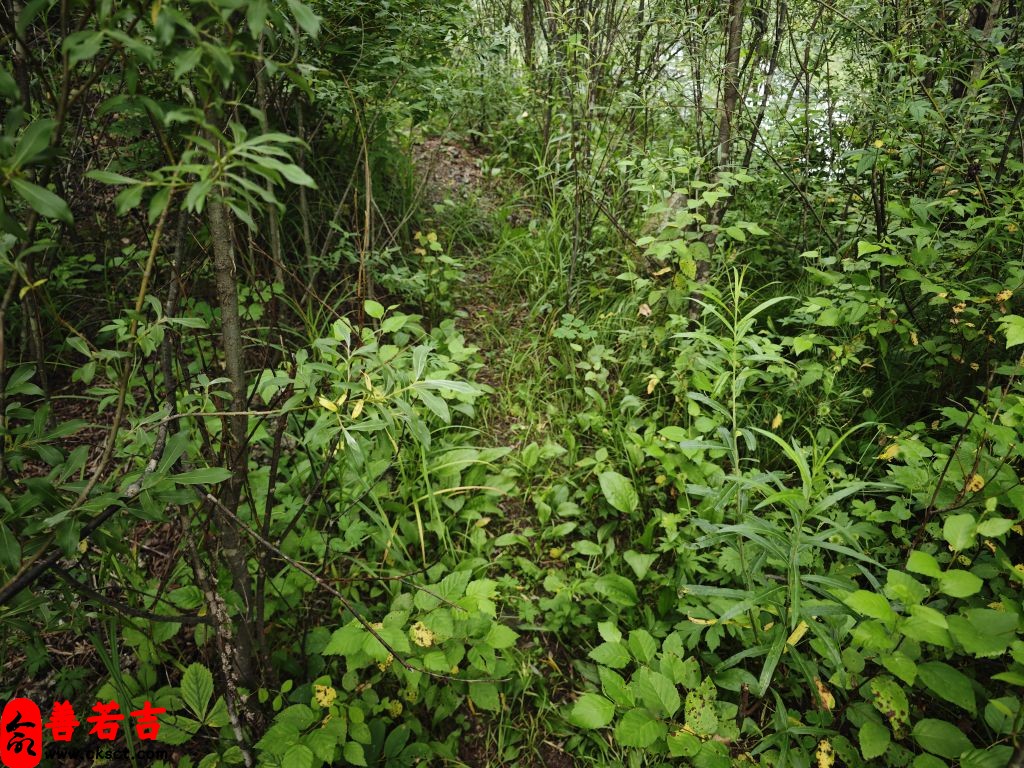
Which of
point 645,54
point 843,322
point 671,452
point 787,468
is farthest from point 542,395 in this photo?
point 645,54

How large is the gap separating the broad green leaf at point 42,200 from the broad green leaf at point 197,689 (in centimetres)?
131

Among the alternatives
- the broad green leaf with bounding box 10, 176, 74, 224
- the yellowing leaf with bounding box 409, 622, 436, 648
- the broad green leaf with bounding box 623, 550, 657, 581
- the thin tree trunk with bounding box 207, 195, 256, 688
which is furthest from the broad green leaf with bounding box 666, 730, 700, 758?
the broad green leaf with bounding box 10, 176, 74, 224

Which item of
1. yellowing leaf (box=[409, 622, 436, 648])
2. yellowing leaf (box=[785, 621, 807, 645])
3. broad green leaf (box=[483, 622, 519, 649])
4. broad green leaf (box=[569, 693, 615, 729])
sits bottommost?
broad green leaf (box=[569, 693, 615, 729])

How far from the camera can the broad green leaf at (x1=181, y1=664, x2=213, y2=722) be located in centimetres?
150

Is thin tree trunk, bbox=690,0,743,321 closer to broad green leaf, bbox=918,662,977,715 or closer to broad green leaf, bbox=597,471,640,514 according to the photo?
broad green leaf, bbox=597,471,640,514

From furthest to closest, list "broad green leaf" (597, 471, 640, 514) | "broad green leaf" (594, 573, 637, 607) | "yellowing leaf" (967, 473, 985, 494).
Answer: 1. "broad green leaf" (597, 471, 640, 514)
2. "broad green leaf" (594, 573, 637, 607)
3. "yellowing leaf" (967, 473, 985, 494)

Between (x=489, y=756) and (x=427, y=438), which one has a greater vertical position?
(x=427, y=438)

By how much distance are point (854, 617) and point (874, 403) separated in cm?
138

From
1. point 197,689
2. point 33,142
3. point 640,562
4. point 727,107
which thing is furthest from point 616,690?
point 727,107

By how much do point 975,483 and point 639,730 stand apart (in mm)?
1230

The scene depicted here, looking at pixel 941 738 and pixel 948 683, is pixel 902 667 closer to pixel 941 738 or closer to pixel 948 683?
pixel 948 683

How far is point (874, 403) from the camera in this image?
2.43 m

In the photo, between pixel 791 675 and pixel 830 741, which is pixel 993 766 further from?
pixel 791 675

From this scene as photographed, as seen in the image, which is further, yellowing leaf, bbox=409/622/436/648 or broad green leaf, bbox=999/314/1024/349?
broad green leaf, bbox=999/314/1024/349
